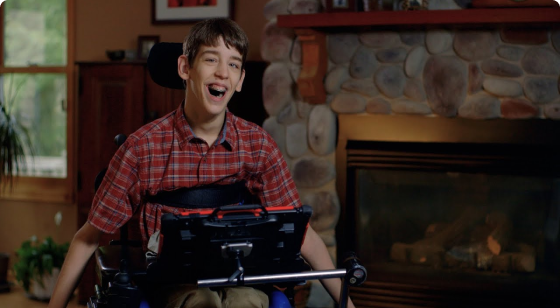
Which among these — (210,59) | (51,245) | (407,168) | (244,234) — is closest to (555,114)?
(407,168)

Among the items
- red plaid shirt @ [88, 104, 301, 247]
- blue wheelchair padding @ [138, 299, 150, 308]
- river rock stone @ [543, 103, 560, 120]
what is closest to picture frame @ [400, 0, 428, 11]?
river rock stone @ [543, 103, 560, 120]

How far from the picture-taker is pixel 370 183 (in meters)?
3.13

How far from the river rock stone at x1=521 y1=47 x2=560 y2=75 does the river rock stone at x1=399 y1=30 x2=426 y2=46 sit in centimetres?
42

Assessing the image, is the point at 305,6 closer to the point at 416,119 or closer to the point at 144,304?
the point at 416,119

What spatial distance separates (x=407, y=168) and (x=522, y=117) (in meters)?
0.53

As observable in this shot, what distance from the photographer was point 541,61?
2.74 m

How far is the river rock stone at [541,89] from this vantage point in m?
2.74

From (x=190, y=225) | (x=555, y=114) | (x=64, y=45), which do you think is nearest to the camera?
(x=190, y=225)

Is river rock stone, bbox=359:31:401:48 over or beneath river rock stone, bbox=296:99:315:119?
over

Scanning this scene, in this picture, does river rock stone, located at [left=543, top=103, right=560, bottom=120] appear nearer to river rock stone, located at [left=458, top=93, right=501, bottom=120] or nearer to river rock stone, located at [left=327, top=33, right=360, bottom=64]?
river rock stone, located at [left=458, top=93, right=501, bottom=120]

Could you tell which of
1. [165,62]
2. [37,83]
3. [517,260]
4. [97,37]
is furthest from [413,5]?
[37,83]

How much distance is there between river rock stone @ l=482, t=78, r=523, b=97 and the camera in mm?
2779

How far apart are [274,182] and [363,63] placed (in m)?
1.32

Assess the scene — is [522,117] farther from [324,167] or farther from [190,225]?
[190,225]
